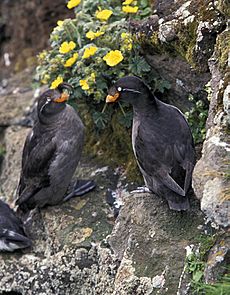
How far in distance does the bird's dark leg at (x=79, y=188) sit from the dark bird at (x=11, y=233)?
0.55 metres

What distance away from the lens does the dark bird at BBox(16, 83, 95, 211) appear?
7.06 metres

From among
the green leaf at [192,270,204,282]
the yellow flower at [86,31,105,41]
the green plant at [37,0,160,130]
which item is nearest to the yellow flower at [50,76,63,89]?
the green plant at [37,0,160,130]

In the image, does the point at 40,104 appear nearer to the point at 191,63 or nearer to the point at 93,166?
the point at 93,166

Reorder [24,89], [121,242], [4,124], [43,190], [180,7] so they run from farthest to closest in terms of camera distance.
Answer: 1. [24,89]
2. [4,124]
3. [43,190]
4. [180,7]
5. [121,242]

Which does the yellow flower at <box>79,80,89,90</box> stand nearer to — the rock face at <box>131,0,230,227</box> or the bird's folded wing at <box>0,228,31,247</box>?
the rock face at <box>131,0,230,227</box>

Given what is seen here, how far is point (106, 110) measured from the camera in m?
7.50

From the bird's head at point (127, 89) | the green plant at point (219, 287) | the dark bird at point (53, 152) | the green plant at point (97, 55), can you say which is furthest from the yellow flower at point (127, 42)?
the green plant at point (219, 287)

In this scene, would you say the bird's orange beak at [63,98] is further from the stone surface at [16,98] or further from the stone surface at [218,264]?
the stone surface at [218,264]

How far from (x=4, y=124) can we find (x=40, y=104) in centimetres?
205

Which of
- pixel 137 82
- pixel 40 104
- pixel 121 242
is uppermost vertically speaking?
pixel 137 82

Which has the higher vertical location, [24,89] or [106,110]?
[106,110]

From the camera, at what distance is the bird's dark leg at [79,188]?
7.35m

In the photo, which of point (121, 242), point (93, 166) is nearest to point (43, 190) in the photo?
point (93, 166)

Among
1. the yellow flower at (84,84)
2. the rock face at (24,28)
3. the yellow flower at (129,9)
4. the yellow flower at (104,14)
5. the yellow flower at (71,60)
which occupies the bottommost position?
the rock face at (24,28)
